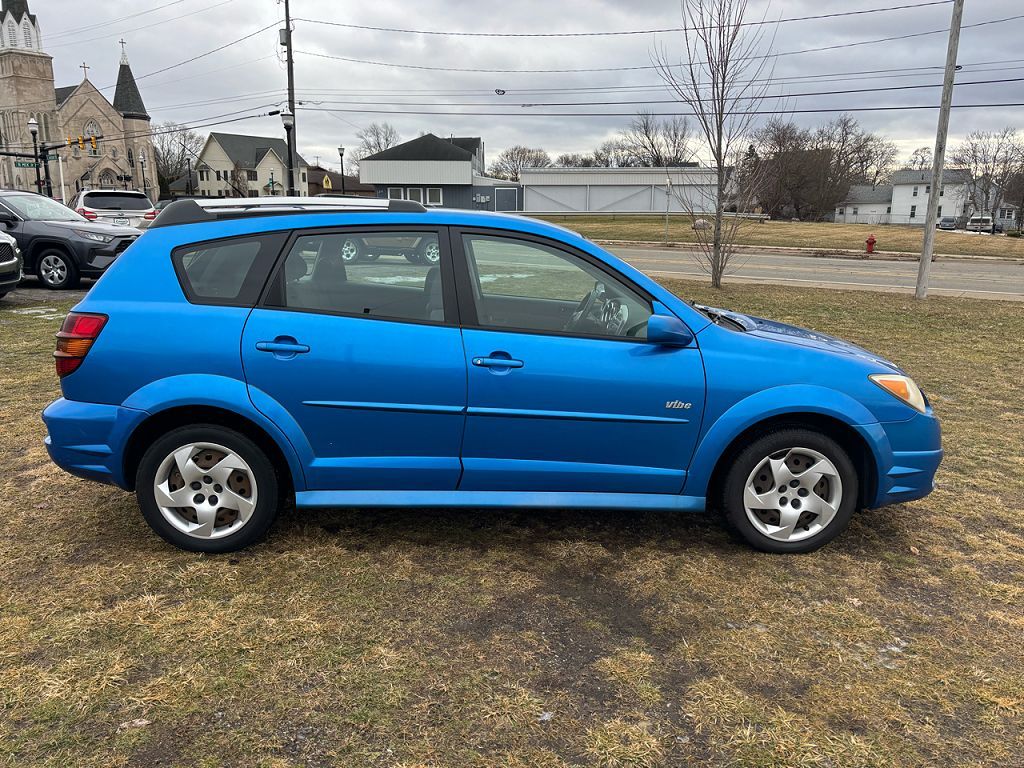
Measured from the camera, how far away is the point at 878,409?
3619mm

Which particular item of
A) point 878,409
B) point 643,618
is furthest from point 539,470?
point 878,409

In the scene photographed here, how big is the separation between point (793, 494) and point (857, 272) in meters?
21.4

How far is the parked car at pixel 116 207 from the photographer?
16.3m

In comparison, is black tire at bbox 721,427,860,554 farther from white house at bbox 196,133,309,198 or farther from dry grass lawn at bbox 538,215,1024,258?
white house at bbox 196,133,309,198

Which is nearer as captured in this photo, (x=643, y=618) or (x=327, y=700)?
(x=327, y=700)

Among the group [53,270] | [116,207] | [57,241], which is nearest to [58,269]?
[53,270]

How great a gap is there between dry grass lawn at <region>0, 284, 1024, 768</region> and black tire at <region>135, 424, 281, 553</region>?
96 mm

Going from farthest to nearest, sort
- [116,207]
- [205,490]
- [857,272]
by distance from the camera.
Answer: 1. [857,272]
2. [116,207]
3. [205,490]

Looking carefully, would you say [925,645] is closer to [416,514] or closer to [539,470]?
[539,470]

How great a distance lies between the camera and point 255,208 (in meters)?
→ 3.73

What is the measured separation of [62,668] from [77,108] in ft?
312

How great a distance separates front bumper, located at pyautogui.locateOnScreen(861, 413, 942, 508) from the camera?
3.64m

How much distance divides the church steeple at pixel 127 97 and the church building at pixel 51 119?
4.07ft

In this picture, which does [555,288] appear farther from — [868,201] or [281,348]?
[868,201]
